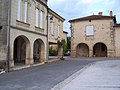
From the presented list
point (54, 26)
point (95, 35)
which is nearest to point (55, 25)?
point (54, 26)

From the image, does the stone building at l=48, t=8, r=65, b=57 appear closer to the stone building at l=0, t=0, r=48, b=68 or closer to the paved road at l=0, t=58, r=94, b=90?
the stone building at l=0, t=0, r=48, b=68

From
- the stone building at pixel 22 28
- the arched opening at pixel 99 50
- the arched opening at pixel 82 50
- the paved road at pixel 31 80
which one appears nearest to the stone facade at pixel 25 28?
the stone building at pixel 22 28

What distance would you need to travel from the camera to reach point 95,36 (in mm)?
43500

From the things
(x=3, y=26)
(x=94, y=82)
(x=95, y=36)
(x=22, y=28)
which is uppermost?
(x=95, y=36)

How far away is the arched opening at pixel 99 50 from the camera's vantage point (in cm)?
4541

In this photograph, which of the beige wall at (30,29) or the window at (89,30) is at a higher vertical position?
the window at (89,30)

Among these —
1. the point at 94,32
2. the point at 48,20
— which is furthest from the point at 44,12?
the point at 94,32

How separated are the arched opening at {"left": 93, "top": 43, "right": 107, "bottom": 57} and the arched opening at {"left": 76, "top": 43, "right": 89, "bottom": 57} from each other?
5.06ft

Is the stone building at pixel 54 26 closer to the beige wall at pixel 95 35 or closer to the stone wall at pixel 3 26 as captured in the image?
the stone wall at pixel 3 26

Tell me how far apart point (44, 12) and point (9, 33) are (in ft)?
29.3

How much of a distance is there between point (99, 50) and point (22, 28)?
28.5m

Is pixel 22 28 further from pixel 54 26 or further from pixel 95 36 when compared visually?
pixel 95 36

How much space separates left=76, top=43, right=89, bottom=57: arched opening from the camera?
152 ft

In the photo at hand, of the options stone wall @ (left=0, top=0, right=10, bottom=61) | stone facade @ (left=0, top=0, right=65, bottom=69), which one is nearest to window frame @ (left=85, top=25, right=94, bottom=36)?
stone facade @ (left=0, top=0, right=65, bottom=69)
